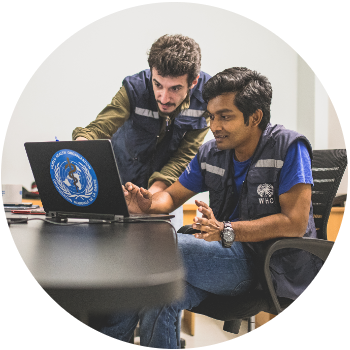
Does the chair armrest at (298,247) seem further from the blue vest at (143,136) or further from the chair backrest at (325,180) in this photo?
the blue vest at (143,136)

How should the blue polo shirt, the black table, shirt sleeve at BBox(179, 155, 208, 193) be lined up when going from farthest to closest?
shirt sleeve at BBox(179, 155, 208, 193) < the blue polo shirt < the black table

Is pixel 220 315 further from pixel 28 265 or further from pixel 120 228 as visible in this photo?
pixel 28 265

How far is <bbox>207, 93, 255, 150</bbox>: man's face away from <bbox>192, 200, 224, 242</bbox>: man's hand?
10.1 inches

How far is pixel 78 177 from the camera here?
1.67 m

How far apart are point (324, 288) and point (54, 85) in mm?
1449

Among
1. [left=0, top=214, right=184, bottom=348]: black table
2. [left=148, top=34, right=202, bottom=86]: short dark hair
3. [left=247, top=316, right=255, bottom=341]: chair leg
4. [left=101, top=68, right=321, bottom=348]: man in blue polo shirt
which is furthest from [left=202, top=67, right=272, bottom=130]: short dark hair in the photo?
[left=247, top=316, right=255, bottom=341]: chair leg

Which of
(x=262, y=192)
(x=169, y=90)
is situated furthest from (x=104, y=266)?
(x=169, y=90)

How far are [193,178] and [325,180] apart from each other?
1.74ft

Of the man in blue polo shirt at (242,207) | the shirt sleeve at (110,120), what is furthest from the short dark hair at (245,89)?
the shirt sleeve at (110,120)

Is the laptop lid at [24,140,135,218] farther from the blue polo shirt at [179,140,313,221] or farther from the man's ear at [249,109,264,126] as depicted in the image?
the man's ear at [249,109,264,126]

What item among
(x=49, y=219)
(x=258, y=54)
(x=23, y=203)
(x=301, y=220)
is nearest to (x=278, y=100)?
(x=258, y=54)

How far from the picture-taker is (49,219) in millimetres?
1877

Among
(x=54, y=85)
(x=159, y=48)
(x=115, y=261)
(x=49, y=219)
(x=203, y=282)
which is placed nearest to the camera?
(x=115, y=261)

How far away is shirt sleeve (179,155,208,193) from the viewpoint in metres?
1.58
